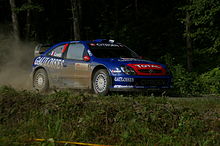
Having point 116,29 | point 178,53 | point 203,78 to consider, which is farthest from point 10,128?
point 116,29

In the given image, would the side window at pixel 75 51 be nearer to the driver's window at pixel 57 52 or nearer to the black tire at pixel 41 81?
the driver's window at pixel 57 52

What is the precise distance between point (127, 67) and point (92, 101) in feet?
7.79

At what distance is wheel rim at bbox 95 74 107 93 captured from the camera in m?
10.4

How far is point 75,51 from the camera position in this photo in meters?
11.7

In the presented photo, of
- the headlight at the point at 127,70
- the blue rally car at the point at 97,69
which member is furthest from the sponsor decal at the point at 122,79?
the headlight at the point at 127,70

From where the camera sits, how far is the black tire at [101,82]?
406 inches

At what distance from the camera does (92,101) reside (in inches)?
321

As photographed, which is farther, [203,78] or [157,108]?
[203,78]

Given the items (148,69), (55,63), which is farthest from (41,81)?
(148,69)

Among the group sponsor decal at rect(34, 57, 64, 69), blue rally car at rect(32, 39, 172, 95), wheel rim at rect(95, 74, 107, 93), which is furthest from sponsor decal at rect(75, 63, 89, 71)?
sponsor decal at rect(34, 57, 64, 69)

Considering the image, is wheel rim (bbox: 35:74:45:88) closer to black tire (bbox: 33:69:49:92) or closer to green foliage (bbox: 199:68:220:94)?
black tire (bbox: 33:69:49:92)

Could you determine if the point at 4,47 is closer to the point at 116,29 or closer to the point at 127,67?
the point at 116,29

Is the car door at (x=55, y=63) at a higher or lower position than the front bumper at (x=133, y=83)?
higher

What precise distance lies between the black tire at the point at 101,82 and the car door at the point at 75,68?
0.97ft
